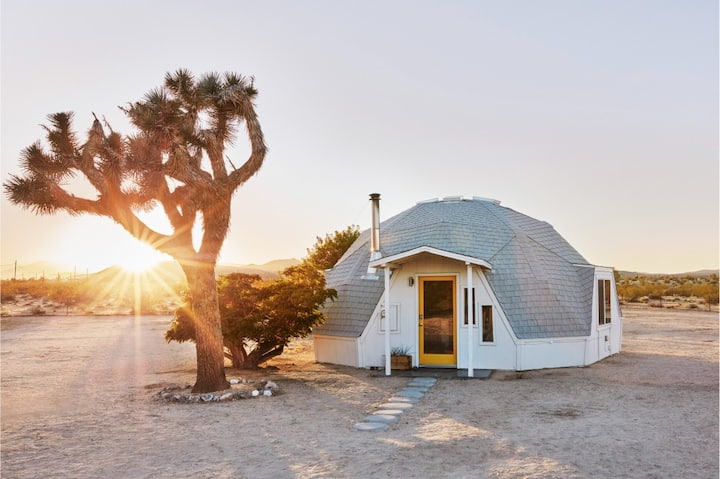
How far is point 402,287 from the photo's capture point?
56.9 feet

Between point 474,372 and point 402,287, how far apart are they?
3051 millimetres

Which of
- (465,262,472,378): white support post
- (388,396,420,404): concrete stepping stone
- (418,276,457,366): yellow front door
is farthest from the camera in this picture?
(418,276,457,366): yellow front door

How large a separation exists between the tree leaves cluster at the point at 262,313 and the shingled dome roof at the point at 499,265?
51.7 inches

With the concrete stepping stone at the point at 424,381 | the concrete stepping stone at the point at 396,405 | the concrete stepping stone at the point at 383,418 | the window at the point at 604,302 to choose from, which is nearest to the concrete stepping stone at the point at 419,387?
the concrete stepping stone at the point at 424,381

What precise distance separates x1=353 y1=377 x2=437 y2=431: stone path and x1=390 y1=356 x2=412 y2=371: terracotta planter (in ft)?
4.43

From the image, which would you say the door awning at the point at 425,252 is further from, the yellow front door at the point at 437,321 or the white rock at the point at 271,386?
the white rock at the point at 271,386

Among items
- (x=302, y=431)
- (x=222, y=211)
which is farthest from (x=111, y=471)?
(x=222, y=211)

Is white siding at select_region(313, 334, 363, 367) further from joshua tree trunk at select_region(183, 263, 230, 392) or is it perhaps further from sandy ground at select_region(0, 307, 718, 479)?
joshua tree trunk at select_region(183, 263, 230, 392)

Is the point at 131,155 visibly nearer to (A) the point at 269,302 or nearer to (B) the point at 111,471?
(A) the point at 269,302

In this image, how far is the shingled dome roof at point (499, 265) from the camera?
55.7 ft

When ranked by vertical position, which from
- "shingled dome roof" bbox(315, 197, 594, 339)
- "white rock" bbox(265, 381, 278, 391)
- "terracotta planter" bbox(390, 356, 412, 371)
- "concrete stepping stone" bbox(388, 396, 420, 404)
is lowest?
"concrete stepping stone" bbox(388, 396, 420, 404)

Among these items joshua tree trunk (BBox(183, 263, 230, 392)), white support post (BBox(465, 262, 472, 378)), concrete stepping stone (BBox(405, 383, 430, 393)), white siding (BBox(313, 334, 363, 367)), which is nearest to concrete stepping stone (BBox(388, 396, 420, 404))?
concrete stepping stone (BBox(405, 383, 430, 393))

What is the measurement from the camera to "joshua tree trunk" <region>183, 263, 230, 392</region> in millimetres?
13430

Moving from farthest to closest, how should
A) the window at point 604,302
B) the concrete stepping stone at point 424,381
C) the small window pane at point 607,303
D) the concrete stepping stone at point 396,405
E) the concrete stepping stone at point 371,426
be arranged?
the small window pane at point 607,303 < the window at point 604,302 < the concrete stepping stone at point 424,381 < the concrete stepping stone at point 396,405 < the concrete stepping stone at point 371,426
